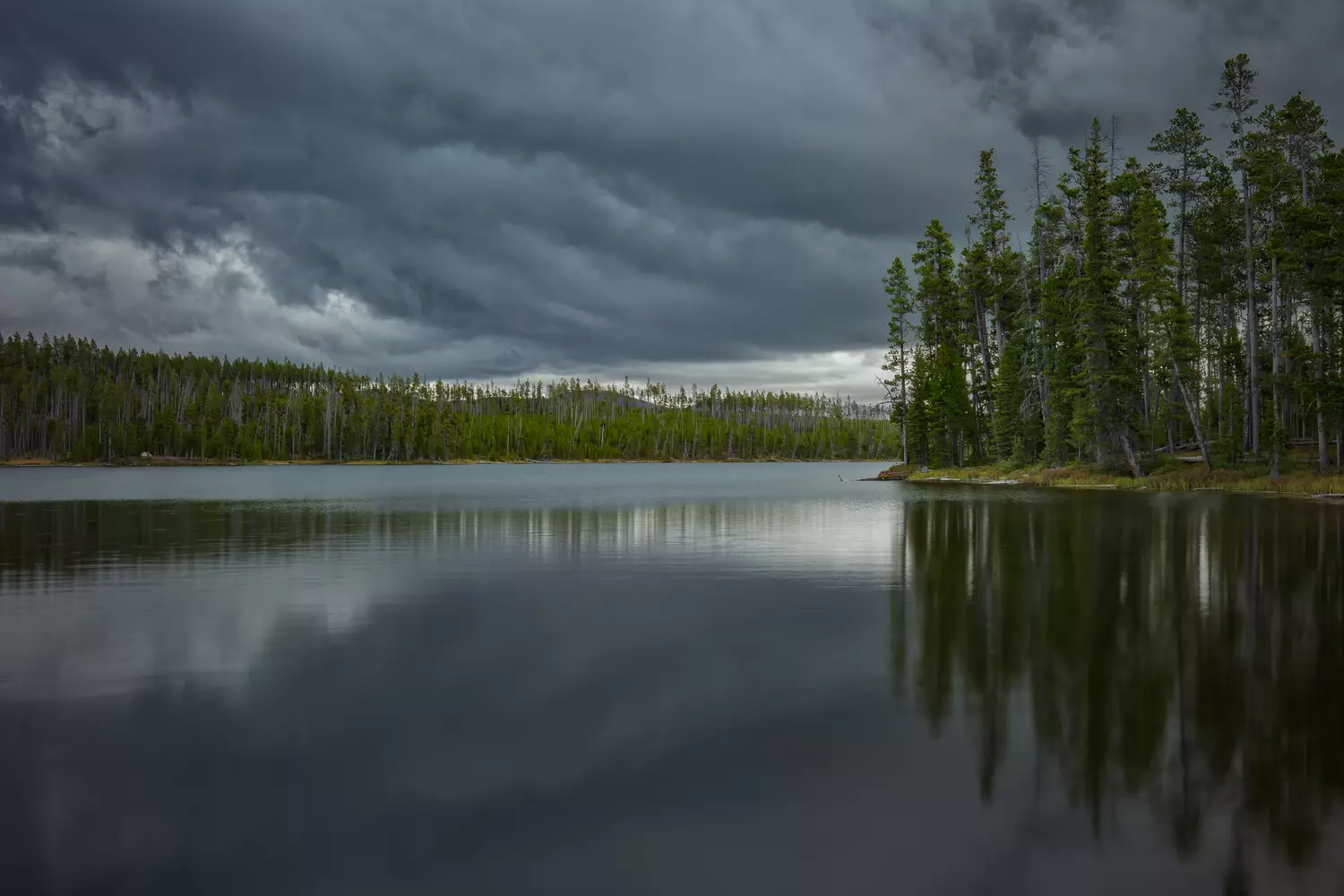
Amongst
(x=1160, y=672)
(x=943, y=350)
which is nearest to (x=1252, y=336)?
(x=943, y=350)

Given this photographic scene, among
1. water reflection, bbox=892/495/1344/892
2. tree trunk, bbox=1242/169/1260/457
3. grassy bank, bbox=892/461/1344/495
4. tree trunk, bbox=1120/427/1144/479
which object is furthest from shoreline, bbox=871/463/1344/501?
water reflection, bbox=892/495/1344/892

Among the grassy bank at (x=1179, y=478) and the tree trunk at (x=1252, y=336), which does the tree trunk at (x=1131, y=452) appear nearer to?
the grassy bank at (x=1179, y=478)

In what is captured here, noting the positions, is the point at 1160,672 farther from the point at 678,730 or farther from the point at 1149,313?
the point at 1149,313

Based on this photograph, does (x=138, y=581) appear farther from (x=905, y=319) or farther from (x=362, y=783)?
(x=905, y=319)

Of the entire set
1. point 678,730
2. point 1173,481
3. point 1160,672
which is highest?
point 1173,481

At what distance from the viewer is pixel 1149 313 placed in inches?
2146

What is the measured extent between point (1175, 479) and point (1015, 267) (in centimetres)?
2983

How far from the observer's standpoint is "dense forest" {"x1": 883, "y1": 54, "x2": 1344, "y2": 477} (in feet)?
149

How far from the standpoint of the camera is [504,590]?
57.8 feet

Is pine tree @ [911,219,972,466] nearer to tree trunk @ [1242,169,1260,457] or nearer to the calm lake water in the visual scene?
tree trunk @ [1242,169,1260,457]

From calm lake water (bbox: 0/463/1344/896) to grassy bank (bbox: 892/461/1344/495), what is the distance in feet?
89.5

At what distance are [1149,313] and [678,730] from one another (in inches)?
2223

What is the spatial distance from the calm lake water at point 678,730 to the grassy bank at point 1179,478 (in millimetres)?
27278

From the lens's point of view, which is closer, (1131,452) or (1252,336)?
(1252,336)
